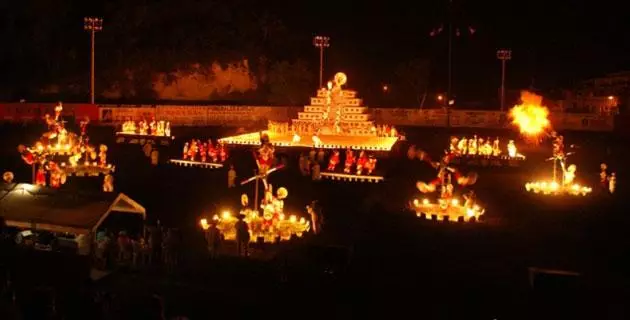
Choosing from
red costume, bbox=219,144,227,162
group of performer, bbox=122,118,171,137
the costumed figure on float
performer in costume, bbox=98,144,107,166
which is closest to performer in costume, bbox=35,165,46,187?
performer in costume, bbox=98,144,107,166

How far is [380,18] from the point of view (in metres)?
57.7

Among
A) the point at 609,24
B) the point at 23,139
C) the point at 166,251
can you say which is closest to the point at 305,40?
the point at 609,24

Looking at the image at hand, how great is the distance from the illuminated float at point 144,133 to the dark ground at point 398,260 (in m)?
7.22

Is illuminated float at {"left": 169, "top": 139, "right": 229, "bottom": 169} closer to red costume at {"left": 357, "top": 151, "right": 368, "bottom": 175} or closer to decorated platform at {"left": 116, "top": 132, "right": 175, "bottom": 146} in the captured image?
decorated platform at {"left": 116, "top": 132, "right": 175, "bottom": 146}

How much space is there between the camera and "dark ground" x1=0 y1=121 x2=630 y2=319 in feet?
40.0

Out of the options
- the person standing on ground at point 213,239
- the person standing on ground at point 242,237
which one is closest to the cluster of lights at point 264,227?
the person standing on ground at point 242,237

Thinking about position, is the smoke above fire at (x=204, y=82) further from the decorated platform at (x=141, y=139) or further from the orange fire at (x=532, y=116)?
the orange fire at (x=532, y=116)

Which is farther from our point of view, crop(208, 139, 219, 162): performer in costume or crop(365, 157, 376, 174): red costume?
crop(208, 139, 219, 162): performer in costume

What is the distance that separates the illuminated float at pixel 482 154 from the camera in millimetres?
27688

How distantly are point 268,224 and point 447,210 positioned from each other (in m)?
5.19

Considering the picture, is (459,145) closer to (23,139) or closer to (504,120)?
(504,120)

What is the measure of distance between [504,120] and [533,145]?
6316 mm

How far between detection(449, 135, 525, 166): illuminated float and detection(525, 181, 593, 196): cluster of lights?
510 centimetres

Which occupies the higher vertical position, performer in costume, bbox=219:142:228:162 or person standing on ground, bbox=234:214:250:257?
performer in costume, bbox=219:142:228:162
